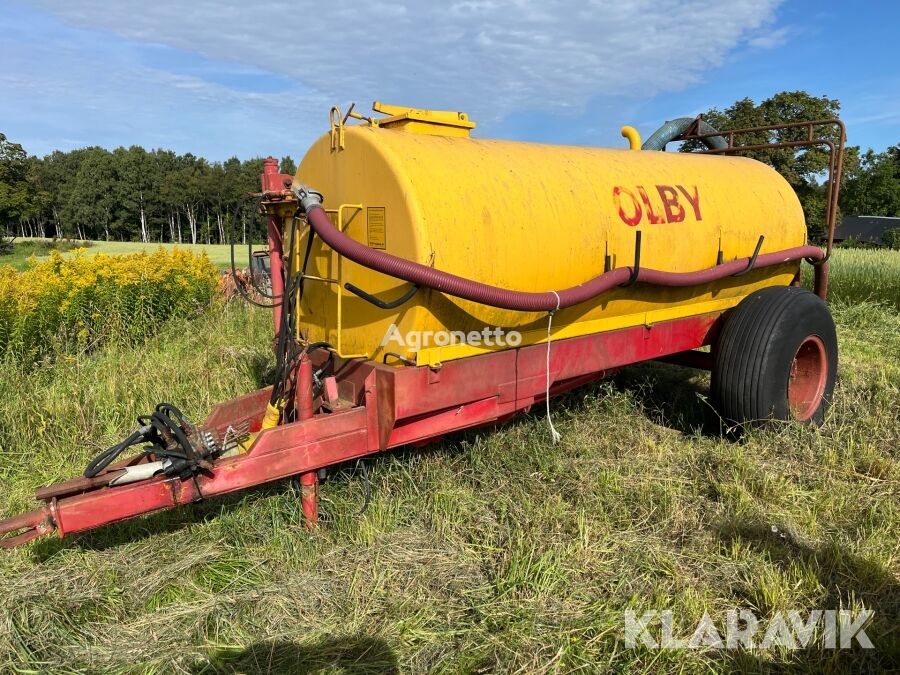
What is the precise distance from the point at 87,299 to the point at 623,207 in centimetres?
560

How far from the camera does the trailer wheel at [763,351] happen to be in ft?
13.5

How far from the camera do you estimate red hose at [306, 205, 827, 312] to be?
2678 mm

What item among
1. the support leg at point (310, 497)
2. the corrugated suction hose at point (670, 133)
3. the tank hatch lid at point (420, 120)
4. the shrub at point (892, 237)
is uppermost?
the corrugated suction hose at point (670, 133)

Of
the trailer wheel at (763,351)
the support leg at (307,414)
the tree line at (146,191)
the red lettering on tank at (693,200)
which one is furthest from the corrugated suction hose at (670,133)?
the tree line at (146,191)

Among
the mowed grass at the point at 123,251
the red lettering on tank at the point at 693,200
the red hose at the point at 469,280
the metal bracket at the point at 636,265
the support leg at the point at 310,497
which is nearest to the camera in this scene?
the red hose at the point at 469,280

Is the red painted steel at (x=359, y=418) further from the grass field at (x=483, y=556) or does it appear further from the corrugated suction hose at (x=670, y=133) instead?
the corrugated suction hose at (x=670, y=133)

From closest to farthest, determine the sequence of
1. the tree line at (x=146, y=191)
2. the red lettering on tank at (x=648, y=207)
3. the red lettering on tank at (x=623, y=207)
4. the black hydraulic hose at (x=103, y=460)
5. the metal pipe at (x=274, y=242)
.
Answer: the black hydraulic hose at (x=103, y=460) → the metal pipe at (x=274, y=242) → the red lettering on tank at (x=623, y=207) → the red lettering on tank at (x=648, y=207) → the tree line at (x=146, y=191)

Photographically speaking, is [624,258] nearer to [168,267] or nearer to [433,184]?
[433,184]

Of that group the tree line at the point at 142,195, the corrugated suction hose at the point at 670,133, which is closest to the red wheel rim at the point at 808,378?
the corrugated suction hose at the point at 670,133

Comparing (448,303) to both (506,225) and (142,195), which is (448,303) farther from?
(142,195)

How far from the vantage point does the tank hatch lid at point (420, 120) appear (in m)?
3.39

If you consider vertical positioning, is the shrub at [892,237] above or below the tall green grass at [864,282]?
above

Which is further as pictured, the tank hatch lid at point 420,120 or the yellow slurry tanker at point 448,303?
the tank hatch lid at point 420,120

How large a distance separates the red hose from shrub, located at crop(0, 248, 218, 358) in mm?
4130
